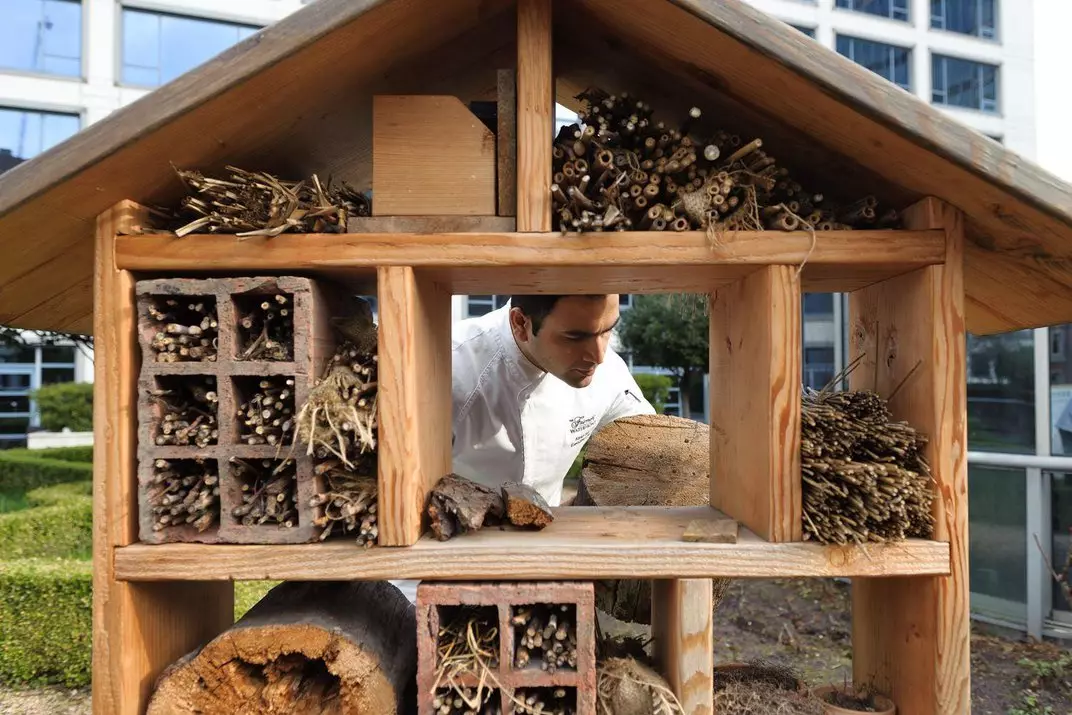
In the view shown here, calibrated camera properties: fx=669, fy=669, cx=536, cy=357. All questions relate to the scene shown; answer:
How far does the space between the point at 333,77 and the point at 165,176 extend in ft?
1.63

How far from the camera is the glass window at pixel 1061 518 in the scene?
646 cm

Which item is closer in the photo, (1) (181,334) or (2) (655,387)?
(1) (181,334)

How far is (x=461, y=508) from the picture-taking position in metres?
1.74

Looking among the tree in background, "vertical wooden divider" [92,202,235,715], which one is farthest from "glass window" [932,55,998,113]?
"vertical wooden divider" [92,202,235,715]

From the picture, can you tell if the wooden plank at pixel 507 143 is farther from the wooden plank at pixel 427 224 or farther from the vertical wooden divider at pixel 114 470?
the vertical wooden divider at pixel 114 470

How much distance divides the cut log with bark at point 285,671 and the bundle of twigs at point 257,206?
0.97 m

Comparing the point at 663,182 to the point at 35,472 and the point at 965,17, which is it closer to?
the point at 35,472

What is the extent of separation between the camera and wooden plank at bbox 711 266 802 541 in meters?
1.66

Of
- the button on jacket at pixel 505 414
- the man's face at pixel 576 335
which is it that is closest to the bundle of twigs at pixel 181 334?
the man's face at pixel 576 335

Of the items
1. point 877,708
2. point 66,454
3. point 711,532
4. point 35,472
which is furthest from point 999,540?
point 66,454

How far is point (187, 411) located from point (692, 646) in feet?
4.71

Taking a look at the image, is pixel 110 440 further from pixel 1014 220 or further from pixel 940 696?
pixel 1014 220

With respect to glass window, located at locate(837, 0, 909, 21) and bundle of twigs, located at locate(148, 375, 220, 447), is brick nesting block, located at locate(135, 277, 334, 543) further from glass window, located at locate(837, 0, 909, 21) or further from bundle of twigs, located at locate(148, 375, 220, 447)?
glass window, located at locate(837, 0, 909, 21)

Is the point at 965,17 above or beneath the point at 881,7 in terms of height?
beneath
